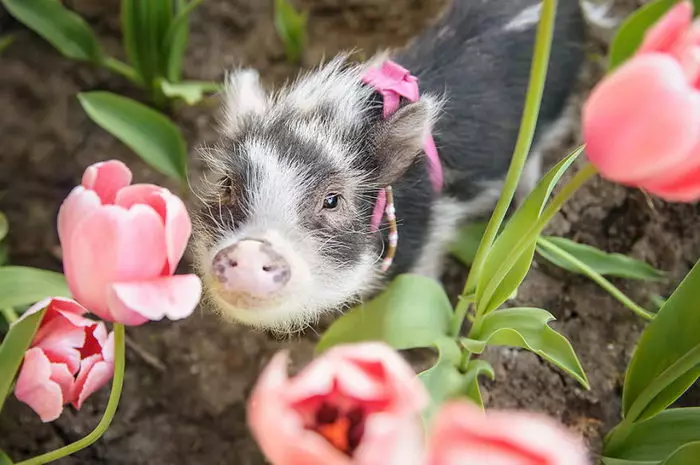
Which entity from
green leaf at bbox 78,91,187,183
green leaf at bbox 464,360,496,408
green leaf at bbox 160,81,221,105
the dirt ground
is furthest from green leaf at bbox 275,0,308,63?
green leaf at bbox 464,360,496,408

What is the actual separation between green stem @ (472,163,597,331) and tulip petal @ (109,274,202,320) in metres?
0.22

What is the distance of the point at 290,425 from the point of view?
0.31m

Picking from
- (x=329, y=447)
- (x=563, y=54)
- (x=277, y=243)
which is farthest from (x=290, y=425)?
(x=563, y=54)

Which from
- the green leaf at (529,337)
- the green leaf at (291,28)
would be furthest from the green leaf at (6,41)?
the green leaf at (529,337)

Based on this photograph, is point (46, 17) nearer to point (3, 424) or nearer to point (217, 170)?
point (217, 170)

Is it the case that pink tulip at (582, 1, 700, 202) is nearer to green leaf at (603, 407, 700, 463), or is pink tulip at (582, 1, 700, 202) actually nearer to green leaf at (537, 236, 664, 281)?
green leaf at (603, 407, 700, 463)

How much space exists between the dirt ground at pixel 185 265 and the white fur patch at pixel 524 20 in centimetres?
16

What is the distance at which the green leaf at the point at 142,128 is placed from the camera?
0.89m

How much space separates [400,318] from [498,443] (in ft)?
1.29

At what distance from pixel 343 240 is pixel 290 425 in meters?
0.43

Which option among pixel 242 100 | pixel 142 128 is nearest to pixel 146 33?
pixel 142 128

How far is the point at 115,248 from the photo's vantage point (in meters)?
0.42

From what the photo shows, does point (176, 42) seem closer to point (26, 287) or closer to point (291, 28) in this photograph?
point (291, 28)

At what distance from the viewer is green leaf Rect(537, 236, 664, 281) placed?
2.77 feet
